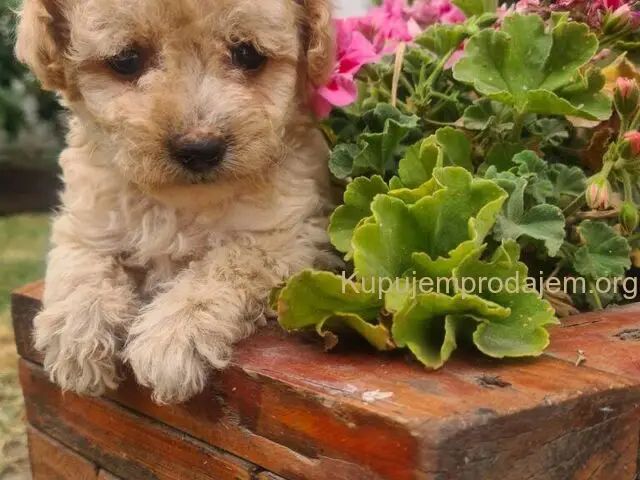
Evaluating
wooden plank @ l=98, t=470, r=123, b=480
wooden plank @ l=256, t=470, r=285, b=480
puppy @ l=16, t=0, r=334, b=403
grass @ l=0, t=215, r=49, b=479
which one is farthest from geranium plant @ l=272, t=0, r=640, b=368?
grass @ l=0, t=215, r=49, b=479

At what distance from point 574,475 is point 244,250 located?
0.74 meters

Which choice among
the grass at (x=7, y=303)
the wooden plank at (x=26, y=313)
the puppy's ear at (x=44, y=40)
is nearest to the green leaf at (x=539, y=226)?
the puppy's ear at (x=44, y=40)

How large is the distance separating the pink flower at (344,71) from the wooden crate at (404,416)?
53 centimetres

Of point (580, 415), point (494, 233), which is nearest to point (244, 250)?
point (494, 233)

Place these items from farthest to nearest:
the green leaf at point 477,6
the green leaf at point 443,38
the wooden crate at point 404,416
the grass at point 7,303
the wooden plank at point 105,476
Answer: the grass at point 7,303
the green leaf at point 477,6
the green leaf at point 443,38
the wooden plank at point 105,476
the wooden crate at point 404,416

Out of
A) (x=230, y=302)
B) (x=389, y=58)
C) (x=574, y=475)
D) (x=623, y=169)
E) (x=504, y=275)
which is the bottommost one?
(x=574, y=475)

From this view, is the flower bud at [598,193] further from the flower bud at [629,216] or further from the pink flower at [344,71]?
the pink flower at [344,71]

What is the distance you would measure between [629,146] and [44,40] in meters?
1.13

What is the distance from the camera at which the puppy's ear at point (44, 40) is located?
4.90 ft

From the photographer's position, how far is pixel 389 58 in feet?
6.46

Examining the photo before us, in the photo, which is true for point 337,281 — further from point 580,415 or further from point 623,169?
point 623,169

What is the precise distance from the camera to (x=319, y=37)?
1547mm

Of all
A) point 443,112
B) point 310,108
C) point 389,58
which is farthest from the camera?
point 389,58

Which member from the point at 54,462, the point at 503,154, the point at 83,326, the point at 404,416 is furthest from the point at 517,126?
the point at 54,462
